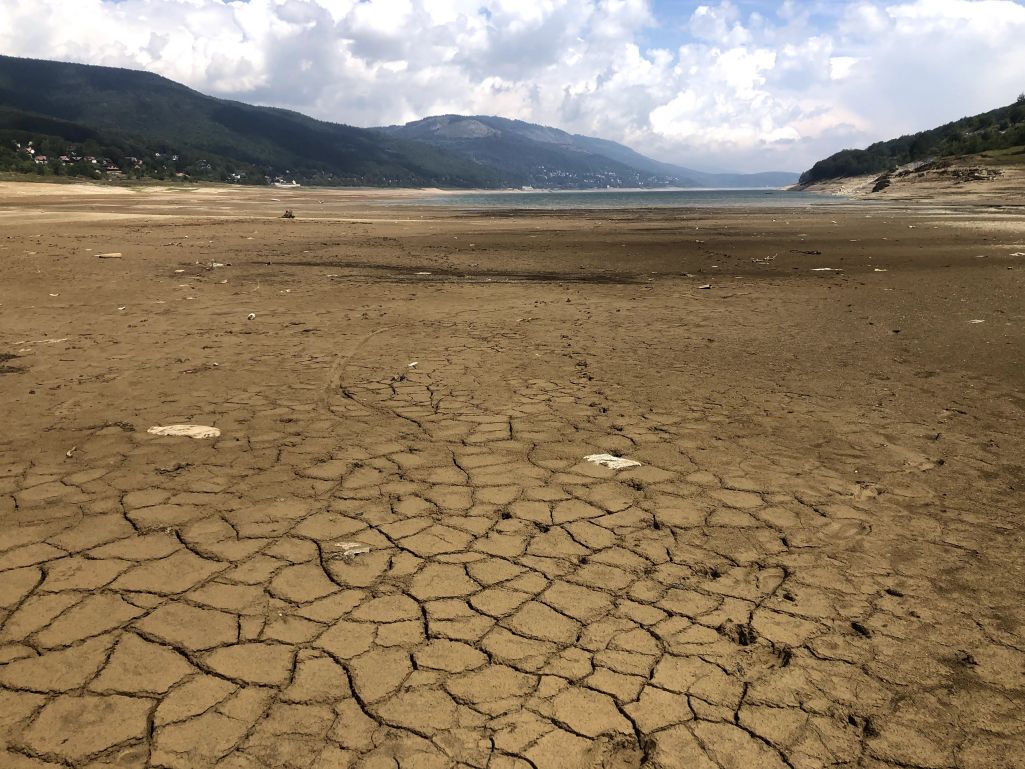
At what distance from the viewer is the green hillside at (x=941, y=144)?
68.9 metres

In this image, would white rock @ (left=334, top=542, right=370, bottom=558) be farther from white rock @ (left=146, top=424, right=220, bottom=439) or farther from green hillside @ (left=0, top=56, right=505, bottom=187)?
green hillside @ (left=0, top=56, right=505, bottom=187)

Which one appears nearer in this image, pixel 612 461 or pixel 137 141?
pixel 612 461

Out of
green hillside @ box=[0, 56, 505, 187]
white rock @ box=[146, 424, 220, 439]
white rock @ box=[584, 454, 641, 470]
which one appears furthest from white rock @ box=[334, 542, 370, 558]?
green hillside @ box=[0, 56, 505, 187]

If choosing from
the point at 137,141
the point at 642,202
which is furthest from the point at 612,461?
the point at 137,141

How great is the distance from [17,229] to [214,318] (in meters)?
17.2

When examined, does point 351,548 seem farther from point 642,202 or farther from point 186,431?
point 642,202

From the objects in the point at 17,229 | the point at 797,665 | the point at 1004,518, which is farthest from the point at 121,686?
the point at 17,229

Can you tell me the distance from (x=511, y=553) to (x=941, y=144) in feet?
336

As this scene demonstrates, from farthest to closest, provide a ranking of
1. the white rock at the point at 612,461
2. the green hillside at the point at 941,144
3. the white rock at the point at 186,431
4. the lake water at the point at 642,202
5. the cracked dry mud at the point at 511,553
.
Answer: the green hillside at the point at 941,144 → the lake water at the point at 642,202 → the white rock at the point at 186,431 → the white rock at the point at 612,461 → the cracked dry mud at the point at 511,553

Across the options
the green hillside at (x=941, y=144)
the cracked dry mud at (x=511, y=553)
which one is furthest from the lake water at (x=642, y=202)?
the cracked dry mud at (x=511, y=553)

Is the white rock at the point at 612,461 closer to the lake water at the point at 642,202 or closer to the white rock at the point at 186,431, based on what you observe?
the white rock at the point at 186,431

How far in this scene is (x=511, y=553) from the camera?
10.7 feet

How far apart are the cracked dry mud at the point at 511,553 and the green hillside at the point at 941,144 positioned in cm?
7961

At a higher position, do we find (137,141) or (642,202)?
(137,141)
